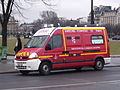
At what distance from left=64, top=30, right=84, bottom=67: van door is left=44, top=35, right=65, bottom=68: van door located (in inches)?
15.3

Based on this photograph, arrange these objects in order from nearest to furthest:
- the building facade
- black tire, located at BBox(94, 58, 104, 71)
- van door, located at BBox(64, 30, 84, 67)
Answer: van door, located at BBox(64, 30, 84, 67) → black tire, located at BBox(94, 58, 104, 71) → the building facade

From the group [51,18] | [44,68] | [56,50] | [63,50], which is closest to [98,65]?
[63,50]

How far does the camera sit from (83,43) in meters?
17.8

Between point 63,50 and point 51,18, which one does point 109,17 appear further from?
point 63,50

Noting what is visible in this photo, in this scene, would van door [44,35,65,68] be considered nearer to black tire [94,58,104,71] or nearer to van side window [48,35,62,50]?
van side window [48,35,62,50]

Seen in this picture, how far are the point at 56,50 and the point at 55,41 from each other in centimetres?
47

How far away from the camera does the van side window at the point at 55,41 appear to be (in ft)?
Result: 54.2

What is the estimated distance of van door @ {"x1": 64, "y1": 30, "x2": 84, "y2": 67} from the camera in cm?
1714

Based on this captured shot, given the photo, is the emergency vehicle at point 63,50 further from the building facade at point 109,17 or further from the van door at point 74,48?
the building facade at point 109,17

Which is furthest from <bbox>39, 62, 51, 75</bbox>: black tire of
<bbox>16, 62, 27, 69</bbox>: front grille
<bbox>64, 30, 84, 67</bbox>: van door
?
<bbox>64, 30, 84, 67</bbox>: van door

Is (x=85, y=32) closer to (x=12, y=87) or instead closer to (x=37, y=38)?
(x=37, y=38)

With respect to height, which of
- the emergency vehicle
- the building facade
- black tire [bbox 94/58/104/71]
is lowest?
black tire [bbox 94/58/104/71]

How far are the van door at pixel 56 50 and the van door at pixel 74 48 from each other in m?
0.39

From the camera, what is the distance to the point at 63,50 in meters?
16.9
